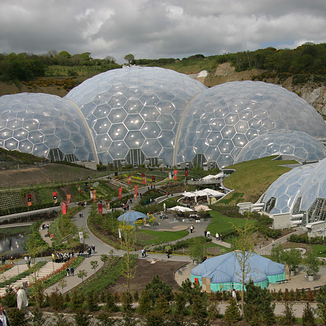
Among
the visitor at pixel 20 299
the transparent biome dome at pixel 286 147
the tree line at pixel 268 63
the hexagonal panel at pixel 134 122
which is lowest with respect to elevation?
the visitor at pixel 20 299

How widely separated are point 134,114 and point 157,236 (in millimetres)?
27622

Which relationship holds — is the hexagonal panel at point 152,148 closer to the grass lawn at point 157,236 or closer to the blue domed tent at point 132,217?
the blue domed tent at point 132,217

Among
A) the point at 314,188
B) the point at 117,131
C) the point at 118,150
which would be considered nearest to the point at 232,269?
the point at 314,188

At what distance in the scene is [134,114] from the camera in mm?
51031

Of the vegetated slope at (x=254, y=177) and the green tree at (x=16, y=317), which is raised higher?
the vegetated slope at (x=254, y=177)

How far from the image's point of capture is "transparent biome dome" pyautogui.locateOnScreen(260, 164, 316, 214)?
28.2 meters

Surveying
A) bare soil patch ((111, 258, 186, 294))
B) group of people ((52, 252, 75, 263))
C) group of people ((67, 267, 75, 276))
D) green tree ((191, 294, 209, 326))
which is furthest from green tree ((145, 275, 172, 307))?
group of people ((52, 252, 75, 263))

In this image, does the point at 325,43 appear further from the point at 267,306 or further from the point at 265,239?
the point at 267,306

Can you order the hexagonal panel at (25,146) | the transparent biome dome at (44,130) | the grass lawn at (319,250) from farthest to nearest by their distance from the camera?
the transparent biome dome at (44,130)
the hexagonal panel at (25,146)
the grass lawn at (319,250)

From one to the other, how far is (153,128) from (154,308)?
3800 cm

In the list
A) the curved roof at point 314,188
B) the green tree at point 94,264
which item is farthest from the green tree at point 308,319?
the curved roof at point 314,188

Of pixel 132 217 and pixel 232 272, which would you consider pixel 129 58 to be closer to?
pixel 132 217

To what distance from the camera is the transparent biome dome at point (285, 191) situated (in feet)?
92.6

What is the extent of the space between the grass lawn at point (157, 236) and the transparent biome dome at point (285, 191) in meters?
7.33
